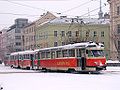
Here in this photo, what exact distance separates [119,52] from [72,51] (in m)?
28.8

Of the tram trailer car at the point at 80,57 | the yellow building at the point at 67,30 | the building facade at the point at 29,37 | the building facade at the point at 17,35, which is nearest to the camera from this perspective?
the tram trailer car at the point at 80,57

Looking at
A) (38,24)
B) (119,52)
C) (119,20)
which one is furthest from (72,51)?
(38,24)

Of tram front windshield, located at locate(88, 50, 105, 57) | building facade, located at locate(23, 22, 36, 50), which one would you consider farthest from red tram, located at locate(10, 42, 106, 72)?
building facade, located at locate(23, 22, 36, 50)

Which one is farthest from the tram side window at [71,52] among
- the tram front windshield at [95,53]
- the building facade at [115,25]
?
the building facade at [115,25]

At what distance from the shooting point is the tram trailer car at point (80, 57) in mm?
32656

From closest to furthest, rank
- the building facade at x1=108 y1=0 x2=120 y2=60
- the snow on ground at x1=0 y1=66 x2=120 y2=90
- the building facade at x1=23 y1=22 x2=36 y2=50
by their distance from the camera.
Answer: the snow on ground at x1=0 y1=66 x2=120 y2=90
the building facade at x1=108 y1=0 x2=120 y2=60
the building facade at x1=23 y1=22 x2=36 y2=50

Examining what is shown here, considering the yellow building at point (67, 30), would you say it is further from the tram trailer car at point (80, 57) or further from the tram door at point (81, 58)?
the tram door at point (81, 58)

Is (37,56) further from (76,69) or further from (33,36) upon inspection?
(33,36)

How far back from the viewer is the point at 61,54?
3750 cm

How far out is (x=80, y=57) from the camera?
110 ft

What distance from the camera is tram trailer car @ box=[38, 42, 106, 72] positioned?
32.7m

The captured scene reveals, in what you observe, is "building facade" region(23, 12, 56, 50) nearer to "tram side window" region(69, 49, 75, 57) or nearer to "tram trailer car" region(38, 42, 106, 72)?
"tram trailer car" region(38, 42, 106, 72)

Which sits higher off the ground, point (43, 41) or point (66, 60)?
point (43, 41)

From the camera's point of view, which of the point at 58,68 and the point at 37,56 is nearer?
the point at 58,68
